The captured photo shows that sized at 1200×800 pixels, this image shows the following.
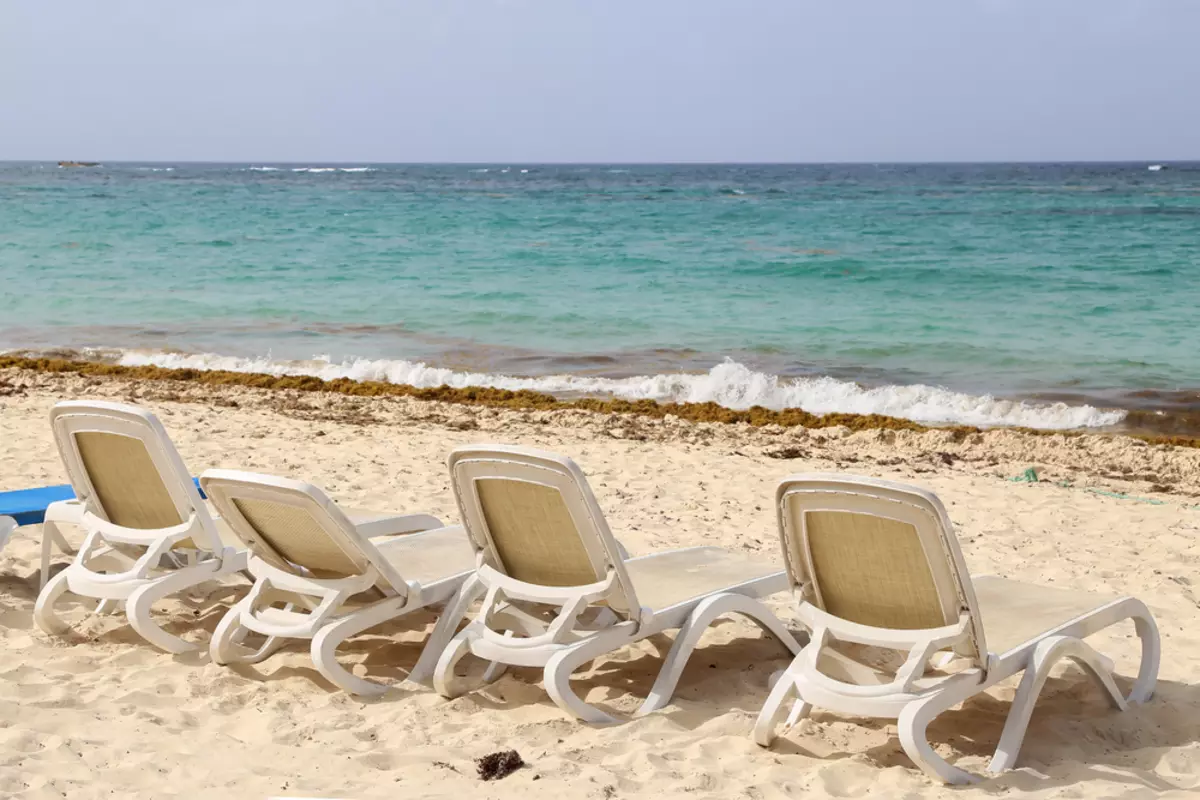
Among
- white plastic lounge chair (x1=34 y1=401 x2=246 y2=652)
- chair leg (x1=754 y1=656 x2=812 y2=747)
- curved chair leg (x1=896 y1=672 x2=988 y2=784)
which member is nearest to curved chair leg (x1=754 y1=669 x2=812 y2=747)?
chair leg (x1=754 y1=656 x2=812 y2=747)

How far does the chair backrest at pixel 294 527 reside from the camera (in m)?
4.14

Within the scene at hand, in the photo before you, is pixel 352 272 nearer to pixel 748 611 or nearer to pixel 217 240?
pixel 217 240

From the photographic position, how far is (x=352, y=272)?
24.7m

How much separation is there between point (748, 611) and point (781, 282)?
63.1 feet

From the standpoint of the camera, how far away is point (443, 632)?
461 cm

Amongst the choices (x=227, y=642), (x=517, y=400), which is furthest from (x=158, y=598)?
(x=517, y=400)

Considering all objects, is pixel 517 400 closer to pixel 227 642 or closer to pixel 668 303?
pixel 227 642

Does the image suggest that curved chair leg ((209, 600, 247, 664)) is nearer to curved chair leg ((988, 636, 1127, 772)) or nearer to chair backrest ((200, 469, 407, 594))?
chair backrest ((200, 469, 407, 594))

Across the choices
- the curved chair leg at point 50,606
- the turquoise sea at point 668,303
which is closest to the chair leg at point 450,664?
the curved chair leg at point 50,606

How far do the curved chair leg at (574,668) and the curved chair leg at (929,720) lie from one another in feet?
3.40

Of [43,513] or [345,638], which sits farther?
[43,513]

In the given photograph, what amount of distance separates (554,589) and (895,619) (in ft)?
3.84

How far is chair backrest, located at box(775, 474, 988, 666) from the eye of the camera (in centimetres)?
349

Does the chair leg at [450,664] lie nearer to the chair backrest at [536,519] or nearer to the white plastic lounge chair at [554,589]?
the white plastic lounge chair at [554,589]
